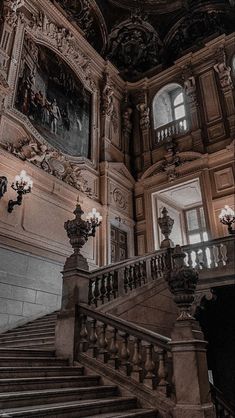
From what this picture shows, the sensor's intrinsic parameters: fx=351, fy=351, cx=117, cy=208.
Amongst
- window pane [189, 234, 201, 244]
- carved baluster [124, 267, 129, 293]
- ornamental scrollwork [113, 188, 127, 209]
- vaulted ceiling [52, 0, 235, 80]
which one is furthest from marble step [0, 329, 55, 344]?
vaulted ceiling [52, 0, 235, 80]

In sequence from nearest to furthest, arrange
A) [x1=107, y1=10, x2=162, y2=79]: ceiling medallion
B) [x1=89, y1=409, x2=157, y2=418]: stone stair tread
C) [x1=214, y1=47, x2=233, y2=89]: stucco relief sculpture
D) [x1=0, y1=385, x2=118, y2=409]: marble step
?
[x1=0, y1=385, x2=118, y2=409]: marble step < [x1=89, y1=409, x2=157, y2=418]: stone stair tread < [x1=214, y1=47, x2=233, y2=89]: stucco relief sculpture < [x1=107, y1=10, x2=162, y2=79]: ceiling medallion

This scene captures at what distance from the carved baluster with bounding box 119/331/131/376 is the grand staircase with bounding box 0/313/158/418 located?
10.9 inches

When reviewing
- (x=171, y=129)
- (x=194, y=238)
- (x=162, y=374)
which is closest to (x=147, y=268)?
(x=162, y=374)

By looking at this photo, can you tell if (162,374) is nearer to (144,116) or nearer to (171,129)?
(171,129)

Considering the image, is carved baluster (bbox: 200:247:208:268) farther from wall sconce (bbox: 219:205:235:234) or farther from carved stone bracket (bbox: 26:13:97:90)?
carved stone bracket (bbox: 26:13:97:90)

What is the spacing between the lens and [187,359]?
414cm

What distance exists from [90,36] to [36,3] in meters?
3.44

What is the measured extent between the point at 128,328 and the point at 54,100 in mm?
8725

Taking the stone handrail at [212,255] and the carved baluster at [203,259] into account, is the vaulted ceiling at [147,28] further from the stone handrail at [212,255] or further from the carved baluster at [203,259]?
the carved baluster at [203,259]

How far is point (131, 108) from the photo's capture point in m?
15.4

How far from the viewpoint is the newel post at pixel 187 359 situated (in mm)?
3951

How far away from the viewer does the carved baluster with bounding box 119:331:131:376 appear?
475 cm

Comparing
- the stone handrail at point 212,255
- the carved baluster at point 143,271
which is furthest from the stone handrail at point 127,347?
the stone handrail at point 212,255

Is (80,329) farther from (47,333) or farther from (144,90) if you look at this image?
(144,90)
